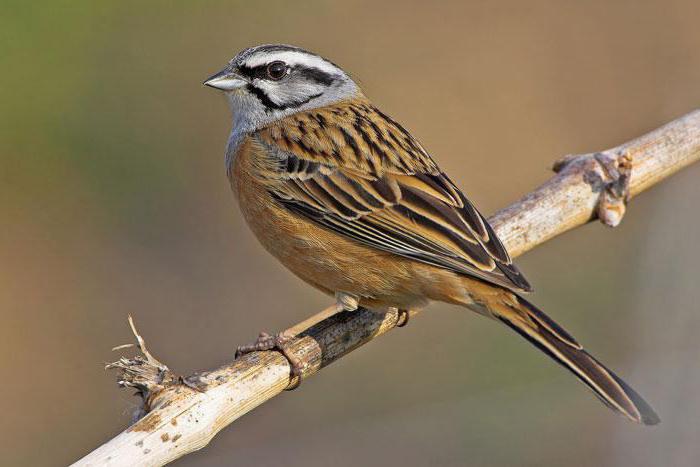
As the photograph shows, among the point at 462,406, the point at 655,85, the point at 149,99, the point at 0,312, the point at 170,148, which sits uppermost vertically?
the point at 149,99

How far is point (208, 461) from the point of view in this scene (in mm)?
6922

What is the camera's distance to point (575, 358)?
16.4ft

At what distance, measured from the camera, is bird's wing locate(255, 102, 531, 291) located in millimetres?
5527

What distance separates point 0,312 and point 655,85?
23.4 ft

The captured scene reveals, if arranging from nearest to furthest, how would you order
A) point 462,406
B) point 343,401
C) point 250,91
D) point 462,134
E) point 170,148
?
point 250,91 → point 462,406 → point 343,401 → point 170,148 → point 462,134

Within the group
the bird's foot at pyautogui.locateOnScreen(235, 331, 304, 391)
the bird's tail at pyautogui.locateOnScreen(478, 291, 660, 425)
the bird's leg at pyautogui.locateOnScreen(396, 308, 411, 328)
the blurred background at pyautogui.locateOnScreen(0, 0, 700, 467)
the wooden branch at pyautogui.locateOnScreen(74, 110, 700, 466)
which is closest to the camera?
the wooden branch at pyautogui.locateOnScreen(74, 110, 700, 466)

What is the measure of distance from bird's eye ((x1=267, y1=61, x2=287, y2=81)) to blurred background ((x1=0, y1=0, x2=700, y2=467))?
2539mm

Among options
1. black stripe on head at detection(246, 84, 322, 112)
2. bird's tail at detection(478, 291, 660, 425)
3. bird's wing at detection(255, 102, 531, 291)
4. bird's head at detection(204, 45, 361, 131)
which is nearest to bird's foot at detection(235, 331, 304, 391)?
bird's wing at detection(255, 102, 531, 291)

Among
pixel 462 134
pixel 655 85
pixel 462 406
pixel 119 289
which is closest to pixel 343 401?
pixel 462 406

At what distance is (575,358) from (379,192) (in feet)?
5.08

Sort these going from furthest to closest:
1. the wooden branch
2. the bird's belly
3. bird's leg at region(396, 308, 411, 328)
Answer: bird's leg at region(396, 308, 411, 328) → the bird's belly → the wooden branch

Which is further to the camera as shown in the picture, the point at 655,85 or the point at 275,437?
the point at 655,85

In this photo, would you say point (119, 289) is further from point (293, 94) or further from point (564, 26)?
point (564, 26)

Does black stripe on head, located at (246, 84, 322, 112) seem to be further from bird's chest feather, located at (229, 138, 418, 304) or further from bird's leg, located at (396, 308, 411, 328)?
bird's leg, located at (396, 308, 411, 328)
